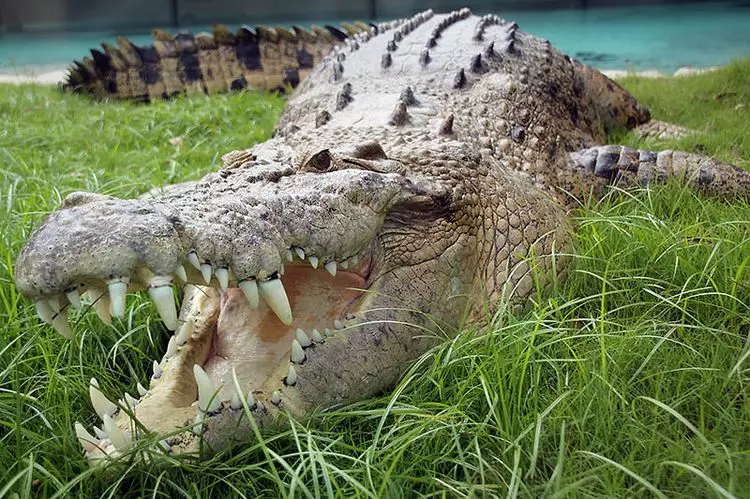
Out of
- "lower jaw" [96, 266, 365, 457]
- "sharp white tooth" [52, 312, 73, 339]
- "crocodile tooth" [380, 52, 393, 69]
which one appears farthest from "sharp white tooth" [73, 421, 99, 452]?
"crocodile tooth" [380, 52, 393, 69]

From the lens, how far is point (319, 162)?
2.38 m

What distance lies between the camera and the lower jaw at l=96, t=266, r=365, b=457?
7.01 ft

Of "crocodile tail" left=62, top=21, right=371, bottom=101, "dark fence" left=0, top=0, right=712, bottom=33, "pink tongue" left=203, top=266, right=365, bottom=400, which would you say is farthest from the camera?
"dark fence" left=0, top=0, right=712, bottom=33

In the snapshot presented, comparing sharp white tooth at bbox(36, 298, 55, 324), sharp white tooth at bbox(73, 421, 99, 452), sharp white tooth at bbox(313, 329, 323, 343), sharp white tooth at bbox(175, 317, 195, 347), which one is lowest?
sharp white tooth at bbox(73, 421, 99, 452)

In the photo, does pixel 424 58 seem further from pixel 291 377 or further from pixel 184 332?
pixel 291 377

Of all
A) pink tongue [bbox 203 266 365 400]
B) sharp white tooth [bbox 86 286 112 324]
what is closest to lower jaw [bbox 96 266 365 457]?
pink tongue [bbox 203 266 365 400]

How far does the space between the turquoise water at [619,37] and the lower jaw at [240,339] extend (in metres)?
10.6

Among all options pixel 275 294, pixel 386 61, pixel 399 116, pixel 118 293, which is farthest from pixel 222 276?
pixel 386 61

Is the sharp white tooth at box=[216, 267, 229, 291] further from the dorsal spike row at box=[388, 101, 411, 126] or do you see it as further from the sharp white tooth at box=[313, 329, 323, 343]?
the dorsal spike row at box=[388, 101, 411, 126]

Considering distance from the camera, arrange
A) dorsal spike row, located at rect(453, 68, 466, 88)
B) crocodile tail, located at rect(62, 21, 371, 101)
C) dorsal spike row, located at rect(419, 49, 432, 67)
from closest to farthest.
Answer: dorsal spike row, located at rect(453, 68, 466, 88) → dorsal spike row, located at rect(419, 49, 432, 67) → crocodile tail, located at rect(62, 21, 371, 101)

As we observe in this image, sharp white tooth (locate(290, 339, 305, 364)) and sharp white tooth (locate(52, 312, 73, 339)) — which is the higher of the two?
sharp white tooth (locate(52, 312, 73, 339))

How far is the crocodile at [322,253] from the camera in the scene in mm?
1743

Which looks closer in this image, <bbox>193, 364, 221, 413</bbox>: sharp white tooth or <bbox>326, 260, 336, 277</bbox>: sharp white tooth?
<bbox>193, 364, 221, 413</bbox>: sharp white tooth

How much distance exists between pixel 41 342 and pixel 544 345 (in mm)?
1706
